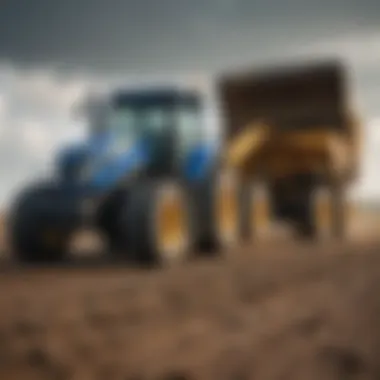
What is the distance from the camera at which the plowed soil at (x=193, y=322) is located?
2.46m

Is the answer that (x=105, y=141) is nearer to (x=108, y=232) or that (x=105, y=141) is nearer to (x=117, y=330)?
(x=108, y=232)

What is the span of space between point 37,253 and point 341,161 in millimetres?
2657

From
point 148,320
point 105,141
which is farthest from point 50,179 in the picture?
point 148,320

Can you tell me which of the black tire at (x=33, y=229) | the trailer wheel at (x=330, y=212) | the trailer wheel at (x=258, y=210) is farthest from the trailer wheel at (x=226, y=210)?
the trailer wheel at (x=330, y=212)

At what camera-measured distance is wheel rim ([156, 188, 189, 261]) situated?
4.47 meters

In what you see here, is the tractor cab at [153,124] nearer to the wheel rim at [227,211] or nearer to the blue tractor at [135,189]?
the blue tractor at [135,189]

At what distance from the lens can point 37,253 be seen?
15.9 feet

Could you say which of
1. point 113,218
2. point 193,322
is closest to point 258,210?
point 113,218

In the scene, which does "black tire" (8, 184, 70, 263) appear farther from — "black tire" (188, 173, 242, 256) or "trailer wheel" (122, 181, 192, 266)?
"black tire" (188, 173, 242, 256)

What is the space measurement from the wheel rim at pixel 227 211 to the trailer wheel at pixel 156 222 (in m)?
0.45

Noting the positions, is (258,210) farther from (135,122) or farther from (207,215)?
(135,122)

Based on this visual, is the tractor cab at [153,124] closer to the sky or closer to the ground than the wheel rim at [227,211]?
closer to the sky

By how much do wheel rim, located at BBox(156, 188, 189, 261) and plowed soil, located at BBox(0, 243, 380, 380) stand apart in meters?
0.19

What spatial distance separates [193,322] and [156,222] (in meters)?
1.39
